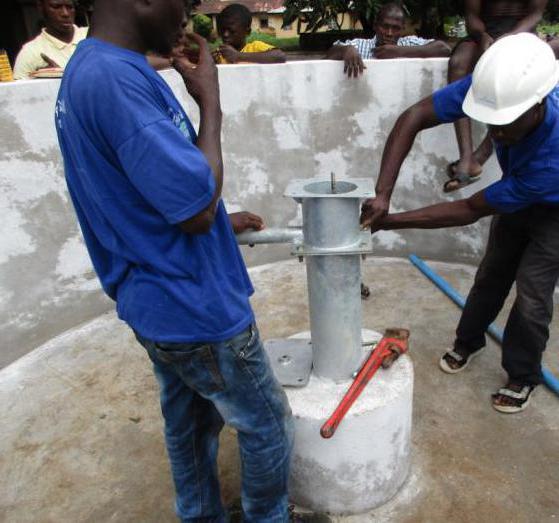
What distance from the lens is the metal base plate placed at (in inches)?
74.4

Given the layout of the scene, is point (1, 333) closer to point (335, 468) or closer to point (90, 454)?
point (90, 454)

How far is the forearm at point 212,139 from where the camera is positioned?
1233 millimetres

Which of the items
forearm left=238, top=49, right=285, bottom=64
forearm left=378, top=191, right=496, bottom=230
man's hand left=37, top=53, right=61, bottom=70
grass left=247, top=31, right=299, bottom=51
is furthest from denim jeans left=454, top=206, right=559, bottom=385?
grass left=247, top=31, right=299, bottom=51

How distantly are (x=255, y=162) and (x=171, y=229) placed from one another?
254 centimetres

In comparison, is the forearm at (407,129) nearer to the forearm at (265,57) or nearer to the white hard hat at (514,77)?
the white hard hat at (514,77)

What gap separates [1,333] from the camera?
9.78ft

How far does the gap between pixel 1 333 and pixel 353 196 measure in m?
2.33

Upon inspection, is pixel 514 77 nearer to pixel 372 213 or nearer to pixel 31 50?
pixel 372 213

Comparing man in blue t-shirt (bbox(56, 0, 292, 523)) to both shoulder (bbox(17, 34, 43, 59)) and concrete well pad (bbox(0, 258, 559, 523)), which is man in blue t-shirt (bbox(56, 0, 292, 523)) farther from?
shoulder (bbox(17, 34, 43, 59))

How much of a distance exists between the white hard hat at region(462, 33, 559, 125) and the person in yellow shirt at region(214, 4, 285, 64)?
242 centimetres

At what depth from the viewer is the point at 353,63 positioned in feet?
11.3

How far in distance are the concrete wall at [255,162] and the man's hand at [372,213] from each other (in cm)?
184

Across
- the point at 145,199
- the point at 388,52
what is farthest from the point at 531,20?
the point at 145,199

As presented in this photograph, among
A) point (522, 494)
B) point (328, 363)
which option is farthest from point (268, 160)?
point (522, 494)
